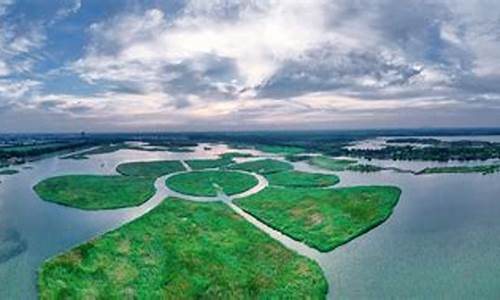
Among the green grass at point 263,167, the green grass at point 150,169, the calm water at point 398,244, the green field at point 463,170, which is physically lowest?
the calm water at point 398,244

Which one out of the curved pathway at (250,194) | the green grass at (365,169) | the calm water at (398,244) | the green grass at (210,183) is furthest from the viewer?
the green grass at (365,169)

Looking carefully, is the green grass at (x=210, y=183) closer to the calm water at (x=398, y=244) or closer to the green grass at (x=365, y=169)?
the calm water at (x=398, y=244)

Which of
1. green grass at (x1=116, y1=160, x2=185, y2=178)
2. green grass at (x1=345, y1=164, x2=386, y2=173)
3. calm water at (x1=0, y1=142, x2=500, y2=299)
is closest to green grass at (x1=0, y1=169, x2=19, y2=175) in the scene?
green grass at (x1=116, y1=160, x2=185, y2=178)

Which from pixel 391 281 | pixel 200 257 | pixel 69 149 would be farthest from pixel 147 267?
pixel 69 149

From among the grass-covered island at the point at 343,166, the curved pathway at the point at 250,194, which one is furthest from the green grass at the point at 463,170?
the curved pathway at the point at 250,194

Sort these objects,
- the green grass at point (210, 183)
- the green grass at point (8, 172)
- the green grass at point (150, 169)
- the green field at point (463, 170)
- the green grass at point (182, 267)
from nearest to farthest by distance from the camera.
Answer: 1. the green grass at point (182, 267)
2. the green grass at point (210, 183)
3. the green field at point (463, 170)
4. the green grass at point (150, 169)
5. the green grass at point (8, 172)

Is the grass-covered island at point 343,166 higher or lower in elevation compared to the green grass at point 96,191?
higher

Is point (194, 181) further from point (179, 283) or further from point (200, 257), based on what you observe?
point (179, 283)

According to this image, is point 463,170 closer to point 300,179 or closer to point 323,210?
point 300,179
